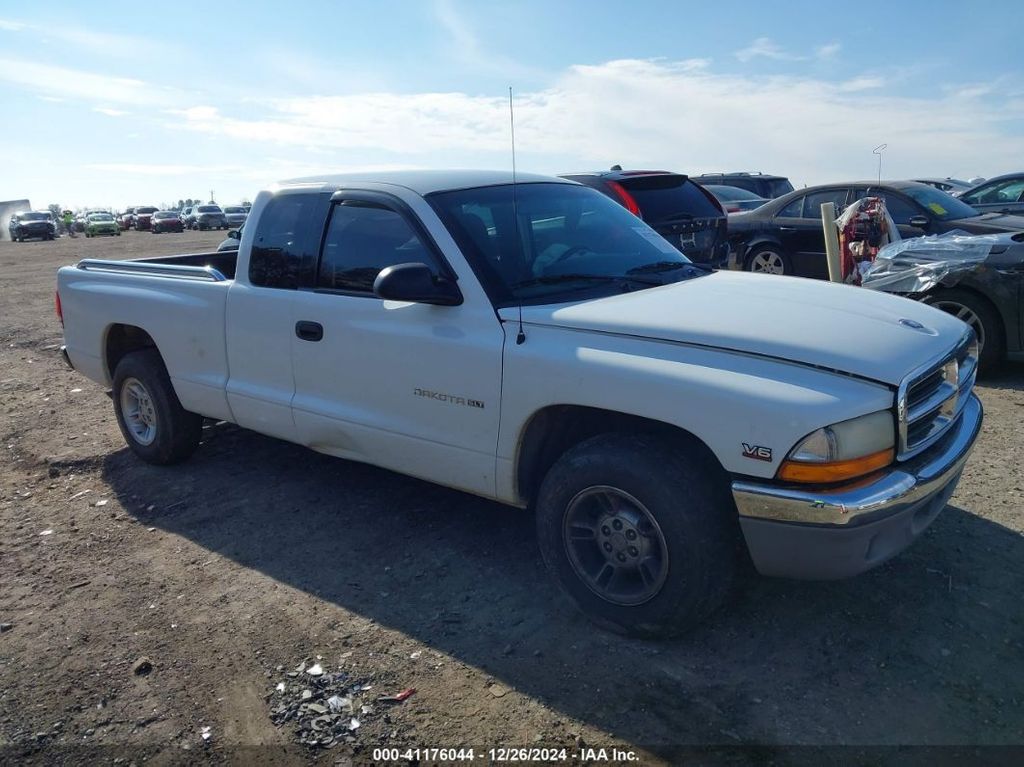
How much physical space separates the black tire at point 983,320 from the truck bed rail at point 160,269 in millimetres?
5469

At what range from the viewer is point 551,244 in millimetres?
4066

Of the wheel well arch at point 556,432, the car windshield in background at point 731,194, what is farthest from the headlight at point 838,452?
the car windshield in background at point 731,194

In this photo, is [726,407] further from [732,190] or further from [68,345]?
[732,190]

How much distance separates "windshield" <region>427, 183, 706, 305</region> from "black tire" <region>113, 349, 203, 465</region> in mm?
2528

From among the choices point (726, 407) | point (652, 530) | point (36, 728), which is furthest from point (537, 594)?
point (36, 728)

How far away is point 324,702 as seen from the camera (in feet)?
10.2

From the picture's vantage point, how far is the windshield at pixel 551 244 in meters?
3.78

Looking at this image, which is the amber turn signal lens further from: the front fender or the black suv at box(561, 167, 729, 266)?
the black suv at box(561, 167, 729, 266)

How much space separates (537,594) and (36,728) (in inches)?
79.7

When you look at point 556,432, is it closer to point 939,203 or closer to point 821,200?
point 939,203

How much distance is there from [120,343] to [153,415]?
0.72 m

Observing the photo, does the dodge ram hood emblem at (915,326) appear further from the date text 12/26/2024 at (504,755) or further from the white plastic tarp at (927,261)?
the white plastic tarp at (927,261)

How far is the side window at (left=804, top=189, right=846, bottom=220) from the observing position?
1029 cm

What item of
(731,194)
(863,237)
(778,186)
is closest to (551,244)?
(863,237)
